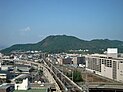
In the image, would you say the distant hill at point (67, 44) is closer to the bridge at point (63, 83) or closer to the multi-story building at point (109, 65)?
the multi-story building at point (109, 65)

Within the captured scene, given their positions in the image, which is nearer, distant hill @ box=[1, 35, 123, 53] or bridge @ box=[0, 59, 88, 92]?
bridge @ box=[0, 59, 88, 92]

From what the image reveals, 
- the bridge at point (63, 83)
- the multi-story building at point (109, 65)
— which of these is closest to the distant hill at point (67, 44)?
the multi-story building at point (109, 65)

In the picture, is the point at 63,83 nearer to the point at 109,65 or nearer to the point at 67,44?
the point at 109,65

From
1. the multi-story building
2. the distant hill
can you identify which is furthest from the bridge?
the distant hill

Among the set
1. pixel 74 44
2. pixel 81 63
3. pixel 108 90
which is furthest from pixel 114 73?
pixel 74 44

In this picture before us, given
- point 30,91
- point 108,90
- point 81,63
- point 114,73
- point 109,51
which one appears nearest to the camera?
point 30,91

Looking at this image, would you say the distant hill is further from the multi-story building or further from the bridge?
the bridge

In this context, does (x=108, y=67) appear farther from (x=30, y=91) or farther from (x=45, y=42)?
(x=45, y=42)

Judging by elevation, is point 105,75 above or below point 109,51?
below
